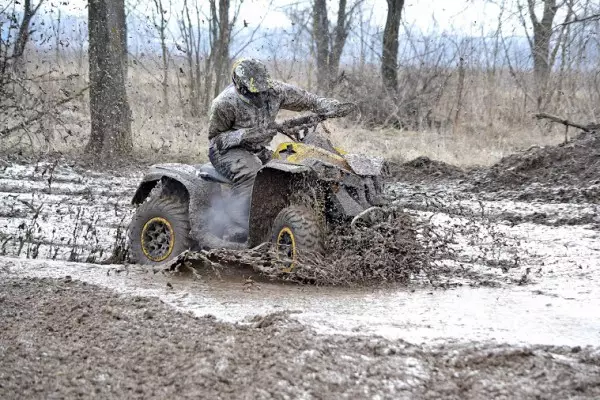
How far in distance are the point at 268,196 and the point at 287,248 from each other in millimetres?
549

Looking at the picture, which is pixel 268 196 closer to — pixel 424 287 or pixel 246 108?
pixel 246 108

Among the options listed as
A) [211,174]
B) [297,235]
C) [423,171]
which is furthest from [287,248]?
[423,171]

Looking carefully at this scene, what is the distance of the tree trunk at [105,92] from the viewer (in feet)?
50.6

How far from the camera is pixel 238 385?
4152 millimetres

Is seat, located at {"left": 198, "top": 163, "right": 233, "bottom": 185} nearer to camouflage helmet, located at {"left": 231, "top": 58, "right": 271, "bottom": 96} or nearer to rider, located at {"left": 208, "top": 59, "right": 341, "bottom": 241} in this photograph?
rider, located at {"left": 208, "top": 59, "right": 341, "bottom": 241}

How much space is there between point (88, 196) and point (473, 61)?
40.1 ft

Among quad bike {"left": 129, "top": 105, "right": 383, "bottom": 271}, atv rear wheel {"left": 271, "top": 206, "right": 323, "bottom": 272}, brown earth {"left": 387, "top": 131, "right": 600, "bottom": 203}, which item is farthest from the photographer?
brown earth {"left": 387, "top": 131, "right": 600, "bottom": 203}

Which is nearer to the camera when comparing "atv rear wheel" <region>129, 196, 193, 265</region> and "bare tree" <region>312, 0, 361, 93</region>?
"atv rear wheel" <region>129, 196, 193, 265</region>

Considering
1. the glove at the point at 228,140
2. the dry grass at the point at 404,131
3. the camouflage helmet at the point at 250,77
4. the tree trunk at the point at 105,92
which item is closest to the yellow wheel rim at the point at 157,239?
the glove at the point at 228,140

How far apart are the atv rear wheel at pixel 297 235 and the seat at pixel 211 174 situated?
998 mm

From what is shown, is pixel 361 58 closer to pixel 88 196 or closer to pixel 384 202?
pixel 88 196

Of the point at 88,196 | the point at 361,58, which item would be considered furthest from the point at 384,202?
the point at 361,58

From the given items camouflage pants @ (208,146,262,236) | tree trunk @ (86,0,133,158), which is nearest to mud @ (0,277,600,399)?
camouflage pants @ (208,146,262,236)

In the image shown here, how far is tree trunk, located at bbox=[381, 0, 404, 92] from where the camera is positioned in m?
21.1
